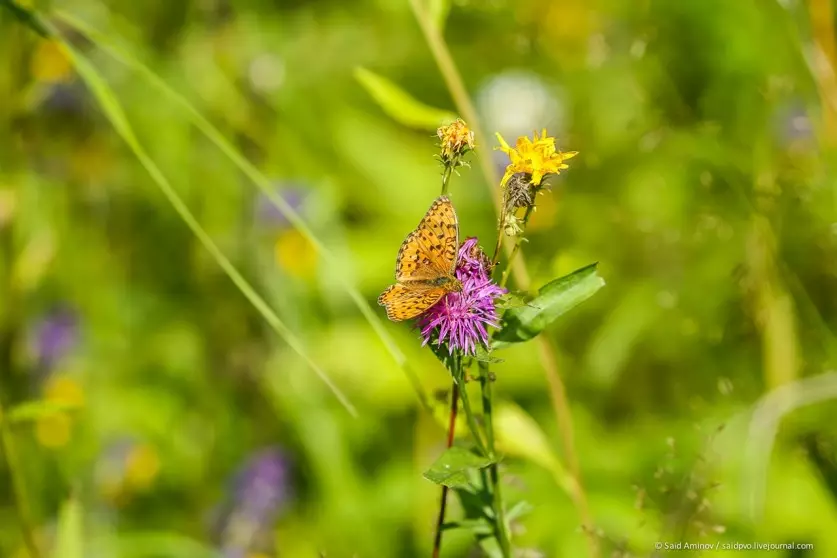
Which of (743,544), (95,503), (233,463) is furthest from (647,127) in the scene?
(95,503)

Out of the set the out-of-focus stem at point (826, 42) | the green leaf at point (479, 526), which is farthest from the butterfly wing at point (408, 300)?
the out-of-focus stem at point (826, 42)

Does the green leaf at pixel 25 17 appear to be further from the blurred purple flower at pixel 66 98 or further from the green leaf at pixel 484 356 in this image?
the blurred purple flower at pixel 66 98

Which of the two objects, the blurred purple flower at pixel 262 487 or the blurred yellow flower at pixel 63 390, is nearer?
the blurred purple flower at pixel 262 487

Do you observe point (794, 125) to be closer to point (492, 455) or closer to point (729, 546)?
point (729, 546)

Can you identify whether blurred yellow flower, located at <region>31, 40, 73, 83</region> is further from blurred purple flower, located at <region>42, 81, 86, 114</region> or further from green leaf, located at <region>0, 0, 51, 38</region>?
green leaf, located at <region>0, 0, 51, 38</region>

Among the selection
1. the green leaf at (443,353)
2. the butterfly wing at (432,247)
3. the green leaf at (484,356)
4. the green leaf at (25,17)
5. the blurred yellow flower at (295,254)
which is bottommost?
the green leaf at (484,356)

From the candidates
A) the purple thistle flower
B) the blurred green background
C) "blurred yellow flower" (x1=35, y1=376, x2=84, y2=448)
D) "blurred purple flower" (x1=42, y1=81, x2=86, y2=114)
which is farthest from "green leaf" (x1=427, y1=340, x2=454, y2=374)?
"blurred purple flower" (x1=42, y1=81, x2=86, y2=114)

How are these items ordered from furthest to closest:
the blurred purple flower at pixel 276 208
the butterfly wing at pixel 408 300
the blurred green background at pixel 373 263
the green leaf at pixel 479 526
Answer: the blurred purple flower at pixel 276 208 → the blurred green background at pixel 373 263 → the green leaf at pixel 479 526 → the butterfly wing at pixel 408 300
